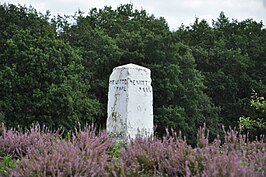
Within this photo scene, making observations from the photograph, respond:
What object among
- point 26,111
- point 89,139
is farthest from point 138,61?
point 89,139

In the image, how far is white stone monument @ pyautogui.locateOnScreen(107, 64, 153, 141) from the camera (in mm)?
7961

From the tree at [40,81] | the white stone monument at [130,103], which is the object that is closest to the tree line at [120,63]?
the tree at [40,81]

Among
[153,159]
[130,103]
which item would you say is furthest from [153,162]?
[130,103]

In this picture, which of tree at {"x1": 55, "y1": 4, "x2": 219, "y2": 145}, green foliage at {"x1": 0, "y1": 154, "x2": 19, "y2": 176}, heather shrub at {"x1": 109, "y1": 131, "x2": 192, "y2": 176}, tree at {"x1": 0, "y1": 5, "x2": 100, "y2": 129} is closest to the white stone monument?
green foliage at {"x1": 0, "y1": 154, "x2": 19, "y2": 176}

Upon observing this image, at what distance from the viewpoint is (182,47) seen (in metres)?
25.9

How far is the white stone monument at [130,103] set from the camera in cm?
796

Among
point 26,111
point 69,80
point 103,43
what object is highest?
point 103,43

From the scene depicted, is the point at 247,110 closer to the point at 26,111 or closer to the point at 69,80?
the point at 69,80

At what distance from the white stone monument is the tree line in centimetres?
1146

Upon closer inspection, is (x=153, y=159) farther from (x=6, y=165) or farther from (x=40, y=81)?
(x=40, y=81)

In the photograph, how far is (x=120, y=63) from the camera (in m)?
24.7

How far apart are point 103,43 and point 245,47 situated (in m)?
10.3

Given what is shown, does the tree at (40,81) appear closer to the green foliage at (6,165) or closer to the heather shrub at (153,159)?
the green foliage at (6,165)

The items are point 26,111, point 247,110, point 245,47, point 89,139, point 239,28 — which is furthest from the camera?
point 239,28
